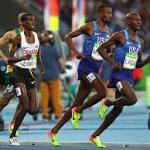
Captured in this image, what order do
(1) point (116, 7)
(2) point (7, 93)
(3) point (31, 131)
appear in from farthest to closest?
(1) point (116, 7)
(3) point (31, 131)
(2) point (7, 93)

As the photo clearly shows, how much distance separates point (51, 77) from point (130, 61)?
6.87m

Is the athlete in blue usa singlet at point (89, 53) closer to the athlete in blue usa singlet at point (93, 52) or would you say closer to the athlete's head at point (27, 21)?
the athlete in blue usa singlet at point (93, 52)

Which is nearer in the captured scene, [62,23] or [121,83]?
[121,83]

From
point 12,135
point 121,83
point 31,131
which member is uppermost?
point 121,83

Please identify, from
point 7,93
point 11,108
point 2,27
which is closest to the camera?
point 7,93

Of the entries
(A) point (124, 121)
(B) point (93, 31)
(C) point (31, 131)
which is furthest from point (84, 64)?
(A) point (124, 121)

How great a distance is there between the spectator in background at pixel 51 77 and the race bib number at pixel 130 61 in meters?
6.59

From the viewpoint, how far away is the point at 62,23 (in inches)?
1299

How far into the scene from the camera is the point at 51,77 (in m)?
20.5

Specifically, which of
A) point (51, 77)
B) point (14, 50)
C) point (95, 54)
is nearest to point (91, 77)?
point (95, 54)

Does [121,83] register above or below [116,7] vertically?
above

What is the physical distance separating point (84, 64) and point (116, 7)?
20.4 m

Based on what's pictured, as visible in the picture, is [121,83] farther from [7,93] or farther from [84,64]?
[7,93]

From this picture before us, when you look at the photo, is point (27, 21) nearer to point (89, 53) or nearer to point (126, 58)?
point (89, 53)
